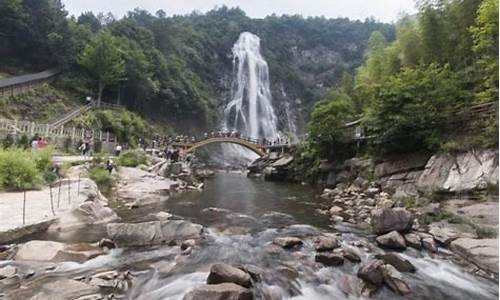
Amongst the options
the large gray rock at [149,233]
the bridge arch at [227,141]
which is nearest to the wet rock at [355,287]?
the large gray rock at [149,233]

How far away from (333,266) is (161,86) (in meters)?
53.4

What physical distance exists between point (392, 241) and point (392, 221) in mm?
1317

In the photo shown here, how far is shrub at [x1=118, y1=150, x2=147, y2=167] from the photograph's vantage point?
1003 inches

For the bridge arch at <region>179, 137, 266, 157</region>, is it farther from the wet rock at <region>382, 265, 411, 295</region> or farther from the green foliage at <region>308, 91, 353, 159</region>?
the wet rock at <region>382, 265, 411, 295</region>

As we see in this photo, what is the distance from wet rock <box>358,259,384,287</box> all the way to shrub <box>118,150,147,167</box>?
20.7 metres

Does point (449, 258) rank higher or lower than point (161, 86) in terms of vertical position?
lower

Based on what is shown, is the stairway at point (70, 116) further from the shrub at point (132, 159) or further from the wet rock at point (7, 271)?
the wet rock at point (7, 271)

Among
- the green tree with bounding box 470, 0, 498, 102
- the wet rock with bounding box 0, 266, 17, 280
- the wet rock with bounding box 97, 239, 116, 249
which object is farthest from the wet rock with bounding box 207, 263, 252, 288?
the green tree with bounding box 470, 0, 498, 102

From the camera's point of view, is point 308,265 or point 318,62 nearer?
point 308,265

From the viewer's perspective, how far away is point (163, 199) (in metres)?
18.6

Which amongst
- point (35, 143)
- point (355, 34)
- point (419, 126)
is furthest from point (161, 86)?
point (355, 34)

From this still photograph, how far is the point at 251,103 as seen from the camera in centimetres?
6831

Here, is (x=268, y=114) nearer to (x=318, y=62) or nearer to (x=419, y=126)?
(x=318, y=62)

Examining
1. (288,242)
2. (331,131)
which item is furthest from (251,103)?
(288,242)
